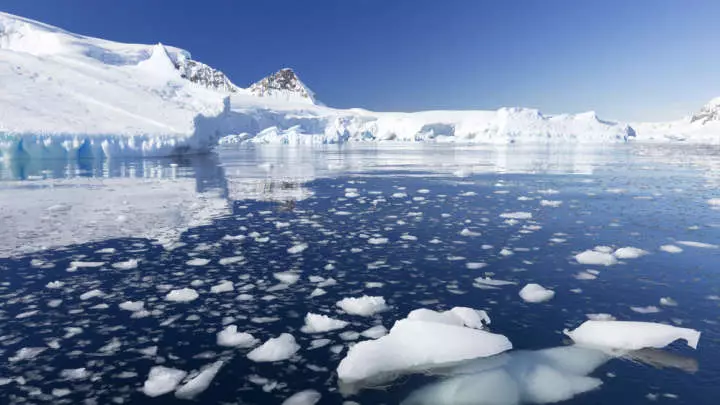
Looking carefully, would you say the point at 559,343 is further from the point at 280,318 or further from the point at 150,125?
the point at 150,125

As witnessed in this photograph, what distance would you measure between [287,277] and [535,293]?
110 inches

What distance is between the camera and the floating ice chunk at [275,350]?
356cm

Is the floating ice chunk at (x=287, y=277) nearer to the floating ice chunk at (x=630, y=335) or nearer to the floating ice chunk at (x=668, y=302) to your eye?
the floating ice chunk at (x=630, y=335)

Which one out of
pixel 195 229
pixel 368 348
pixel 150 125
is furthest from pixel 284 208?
pixel 150 125

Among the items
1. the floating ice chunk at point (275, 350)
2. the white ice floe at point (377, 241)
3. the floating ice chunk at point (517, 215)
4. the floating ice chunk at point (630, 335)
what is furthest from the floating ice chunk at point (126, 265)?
the floating ice chunk at point (517, 215)

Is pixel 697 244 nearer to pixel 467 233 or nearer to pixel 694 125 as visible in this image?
pixel 467 233

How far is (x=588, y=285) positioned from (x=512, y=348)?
2041mm

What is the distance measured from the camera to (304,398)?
119 inches

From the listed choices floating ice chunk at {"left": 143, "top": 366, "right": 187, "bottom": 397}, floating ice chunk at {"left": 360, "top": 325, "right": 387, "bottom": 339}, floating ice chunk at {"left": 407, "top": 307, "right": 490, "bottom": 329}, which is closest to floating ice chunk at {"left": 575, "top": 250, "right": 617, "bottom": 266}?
floating ice chunk at {"left": 407, "top": 307, "right": 490, "bottom": 329}

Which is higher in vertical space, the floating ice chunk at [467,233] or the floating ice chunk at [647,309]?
the floating ice chunk at [467,233]

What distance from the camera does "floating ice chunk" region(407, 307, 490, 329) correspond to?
4035mm

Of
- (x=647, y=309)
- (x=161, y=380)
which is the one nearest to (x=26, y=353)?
(x=161, y=380)

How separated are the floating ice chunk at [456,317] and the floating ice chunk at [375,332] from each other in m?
0.26

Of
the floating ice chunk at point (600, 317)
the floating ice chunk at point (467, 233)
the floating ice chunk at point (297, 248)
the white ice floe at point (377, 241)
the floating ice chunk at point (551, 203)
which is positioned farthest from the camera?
the floating ice chunk at point (551, 203)
